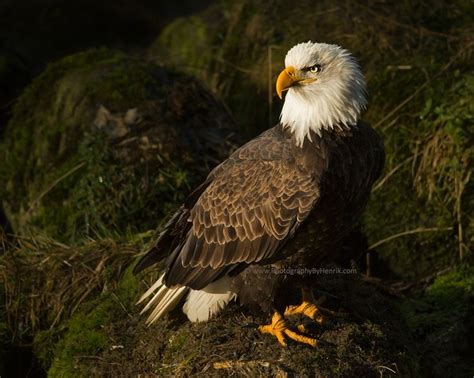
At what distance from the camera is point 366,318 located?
5359 mm

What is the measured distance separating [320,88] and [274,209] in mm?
816

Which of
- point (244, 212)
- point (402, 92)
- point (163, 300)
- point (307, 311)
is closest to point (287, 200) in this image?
point (244, 212)

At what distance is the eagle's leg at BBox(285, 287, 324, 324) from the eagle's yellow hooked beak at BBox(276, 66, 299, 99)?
1368mm

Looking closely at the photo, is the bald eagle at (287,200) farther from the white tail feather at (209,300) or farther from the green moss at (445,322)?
the green moss at (445,322)

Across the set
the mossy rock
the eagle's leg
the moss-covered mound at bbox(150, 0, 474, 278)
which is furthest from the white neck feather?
the moss-covered mound at bbox(150, 0, 474, 278)

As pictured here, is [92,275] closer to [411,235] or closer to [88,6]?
[411,235]

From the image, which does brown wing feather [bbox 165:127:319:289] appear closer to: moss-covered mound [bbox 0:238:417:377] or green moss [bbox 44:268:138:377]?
moss-covered mound [bbox 0:238:417:377]

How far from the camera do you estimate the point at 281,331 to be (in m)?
4.94

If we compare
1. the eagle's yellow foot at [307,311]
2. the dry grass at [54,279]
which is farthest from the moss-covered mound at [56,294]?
the eagle's yellow foot at [307,311]

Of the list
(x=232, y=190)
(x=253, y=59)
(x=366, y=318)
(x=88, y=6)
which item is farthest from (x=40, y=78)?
(x=88, y=6)

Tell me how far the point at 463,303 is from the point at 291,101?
2215 mm

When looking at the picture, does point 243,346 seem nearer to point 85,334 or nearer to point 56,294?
point 85,334

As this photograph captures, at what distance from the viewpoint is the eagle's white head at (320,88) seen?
5004mm

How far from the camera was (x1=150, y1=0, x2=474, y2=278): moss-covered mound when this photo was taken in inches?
267
